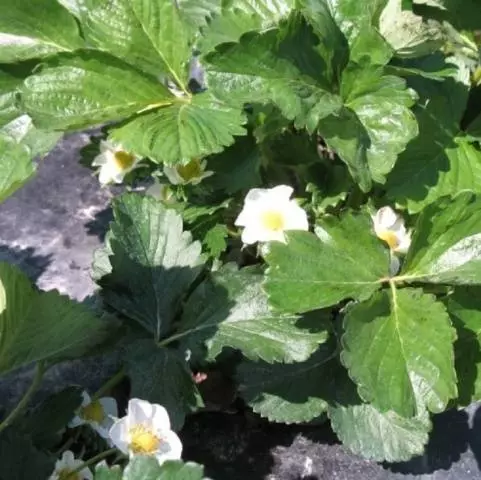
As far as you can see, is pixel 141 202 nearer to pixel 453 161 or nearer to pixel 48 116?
pixel 48 116

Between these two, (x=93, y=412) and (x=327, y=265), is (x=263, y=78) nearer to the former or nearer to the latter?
(x=327, y=265)

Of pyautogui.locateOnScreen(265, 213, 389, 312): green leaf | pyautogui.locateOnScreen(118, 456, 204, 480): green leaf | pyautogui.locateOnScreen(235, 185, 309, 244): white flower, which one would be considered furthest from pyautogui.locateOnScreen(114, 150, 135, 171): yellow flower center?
pyautogui.locateOnScreen(118, 456, 204, 480): green leaf

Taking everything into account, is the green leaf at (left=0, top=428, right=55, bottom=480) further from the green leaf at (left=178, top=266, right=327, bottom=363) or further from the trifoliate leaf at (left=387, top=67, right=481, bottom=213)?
the trifoliate leaf at (left=387, top=67, right=481, bottom=213)

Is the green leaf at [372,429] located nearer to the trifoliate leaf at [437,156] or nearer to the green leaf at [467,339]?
the green leaf at [467,339]

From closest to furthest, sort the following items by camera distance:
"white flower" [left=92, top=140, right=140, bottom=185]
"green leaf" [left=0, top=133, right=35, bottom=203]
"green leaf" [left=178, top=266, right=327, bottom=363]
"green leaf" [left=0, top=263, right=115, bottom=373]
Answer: "green leaf" [left=0, top=263, right=115, bottom=373] → "green leaf" [left=178, top=266, right=327, bottom=363] → "green leaf" [left=0, top=133, right=35, bottom=203] → "white flower" [left=92, top=140, right=140, bottom=185]

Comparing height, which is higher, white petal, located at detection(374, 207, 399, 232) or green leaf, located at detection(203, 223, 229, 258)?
white petal, located at detection(374, 207, 399, 232)

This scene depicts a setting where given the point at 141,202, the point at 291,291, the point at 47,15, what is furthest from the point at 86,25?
the point at 291,291

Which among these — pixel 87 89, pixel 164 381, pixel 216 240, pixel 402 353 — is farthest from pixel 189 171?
pixel 402 353
